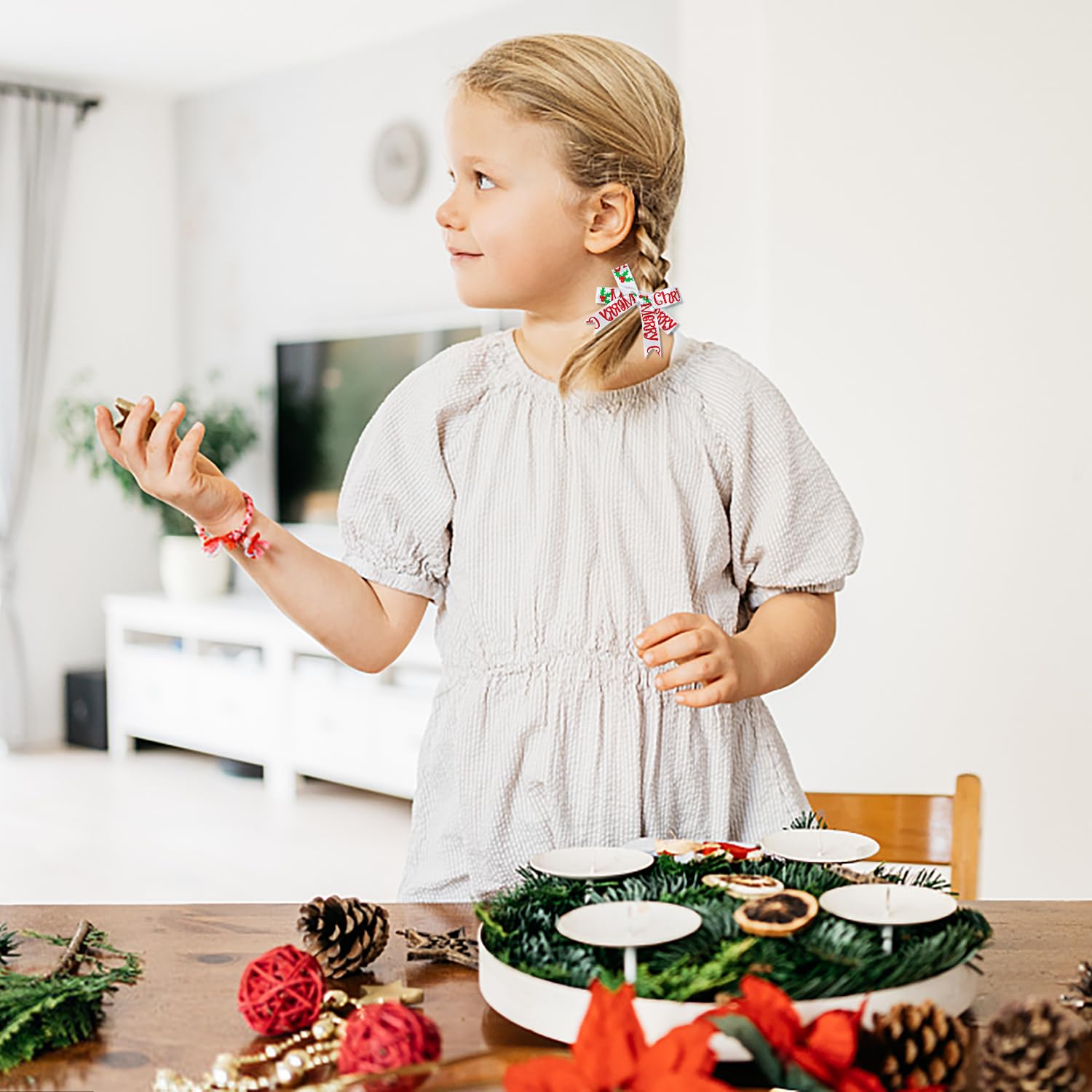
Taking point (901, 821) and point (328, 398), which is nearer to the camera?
point (901, 821)

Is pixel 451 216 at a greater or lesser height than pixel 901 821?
greater

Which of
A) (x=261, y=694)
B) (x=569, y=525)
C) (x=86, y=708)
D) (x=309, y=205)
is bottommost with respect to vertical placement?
(x=86, y=708)

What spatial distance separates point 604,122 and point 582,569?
0.37 metres

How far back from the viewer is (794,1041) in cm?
69

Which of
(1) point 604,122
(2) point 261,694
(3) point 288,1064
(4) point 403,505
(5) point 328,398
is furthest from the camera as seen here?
(5) point 328,398

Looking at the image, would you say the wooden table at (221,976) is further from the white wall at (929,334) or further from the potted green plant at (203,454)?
the potted green plant at (203,454)

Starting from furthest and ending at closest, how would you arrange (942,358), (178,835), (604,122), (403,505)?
(178,835)
(942,358)
(403,505)
(604,122)

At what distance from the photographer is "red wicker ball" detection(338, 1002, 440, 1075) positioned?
2.44ft

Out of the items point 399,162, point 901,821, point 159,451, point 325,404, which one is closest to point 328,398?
point 325,404

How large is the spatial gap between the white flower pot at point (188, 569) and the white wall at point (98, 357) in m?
0.52

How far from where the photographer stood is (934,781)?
95.4 inches

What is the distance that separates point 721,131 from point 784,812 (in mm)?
1649

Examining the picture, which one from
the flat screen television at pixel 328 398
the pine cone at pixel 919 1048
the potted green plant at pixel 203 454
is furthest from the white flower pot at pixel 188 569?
the pine cone at pixel 919 1048

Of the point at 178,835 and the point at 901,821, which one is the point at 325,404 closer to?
the point at 178,835
